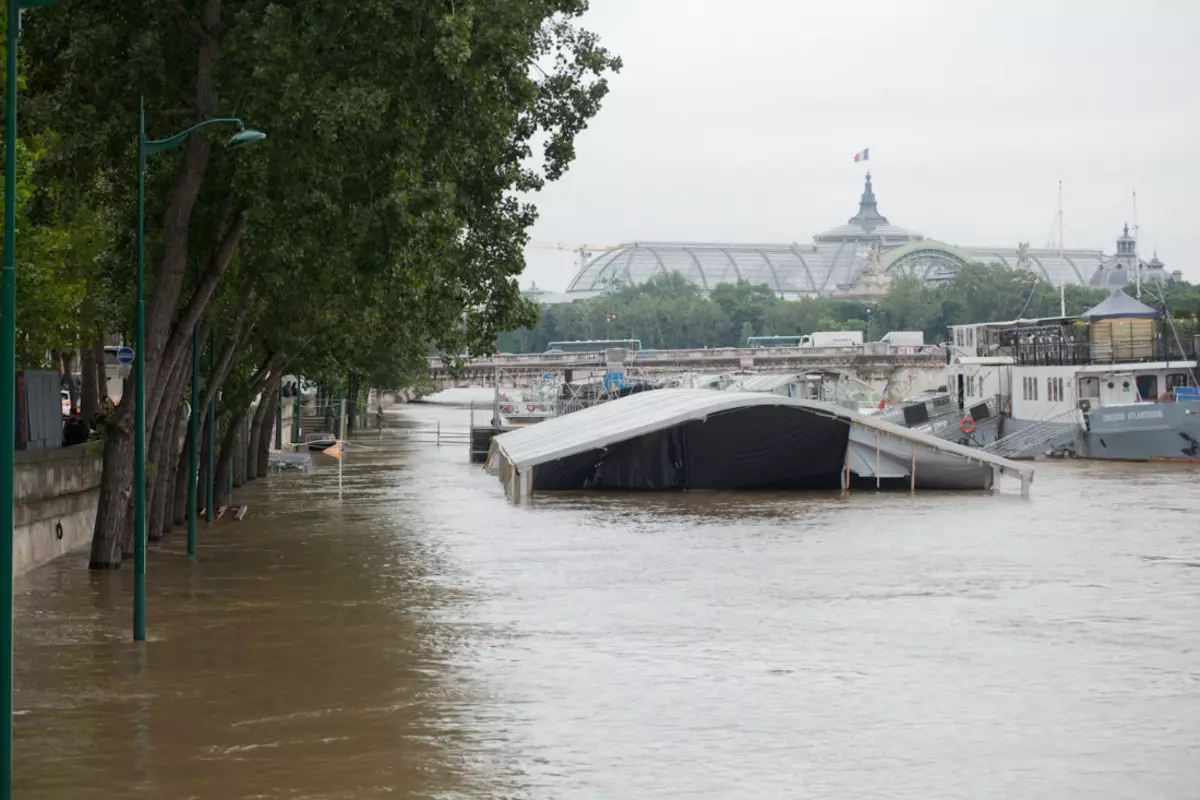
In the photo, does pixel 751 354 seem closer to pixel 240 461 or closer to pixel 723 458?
pixel 723 458

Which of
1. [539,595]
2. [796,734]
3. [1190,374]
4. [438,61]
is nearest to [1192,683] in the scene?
[796,734]

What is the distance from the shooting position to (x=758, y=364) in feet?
455

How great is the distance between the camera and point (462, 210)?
102 feet

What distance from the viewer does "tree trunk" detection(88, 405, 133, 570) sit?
27578 millimetres

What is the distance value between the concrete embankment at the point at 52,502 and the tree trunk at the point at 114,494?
4.08 ft

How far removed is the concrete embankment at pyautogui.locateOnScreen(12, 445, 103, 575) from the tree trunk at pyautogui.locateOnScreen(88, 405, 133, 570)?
1.24 m

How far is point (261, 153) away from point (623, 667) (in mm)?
10412

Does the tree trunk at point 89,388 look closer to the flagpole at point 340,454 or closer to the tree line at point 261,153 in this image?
the tree line at point 261,153

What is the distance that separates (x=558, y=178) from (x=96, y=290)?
31.5 ft

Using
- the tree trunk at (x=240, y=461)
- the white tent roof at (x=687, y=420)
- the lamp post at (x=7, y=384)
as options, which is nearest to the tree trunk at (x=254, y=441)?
the tree trunk at (x=240, y=461)

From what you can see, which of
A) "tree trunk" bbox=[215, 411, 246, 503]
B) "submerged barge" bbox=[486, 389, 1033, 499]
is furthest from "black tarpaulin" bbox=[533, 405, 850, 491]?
"tree trunk" bbox=[215, 411, 246, 503]

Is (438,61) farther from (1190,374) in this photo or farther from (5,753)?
(1190,374)

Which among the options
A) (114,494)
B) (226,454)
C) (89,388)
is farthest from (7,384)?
(226,454)

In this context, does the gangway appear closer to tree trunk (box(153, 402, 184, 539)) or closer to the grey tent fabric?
the grey tent fabric
